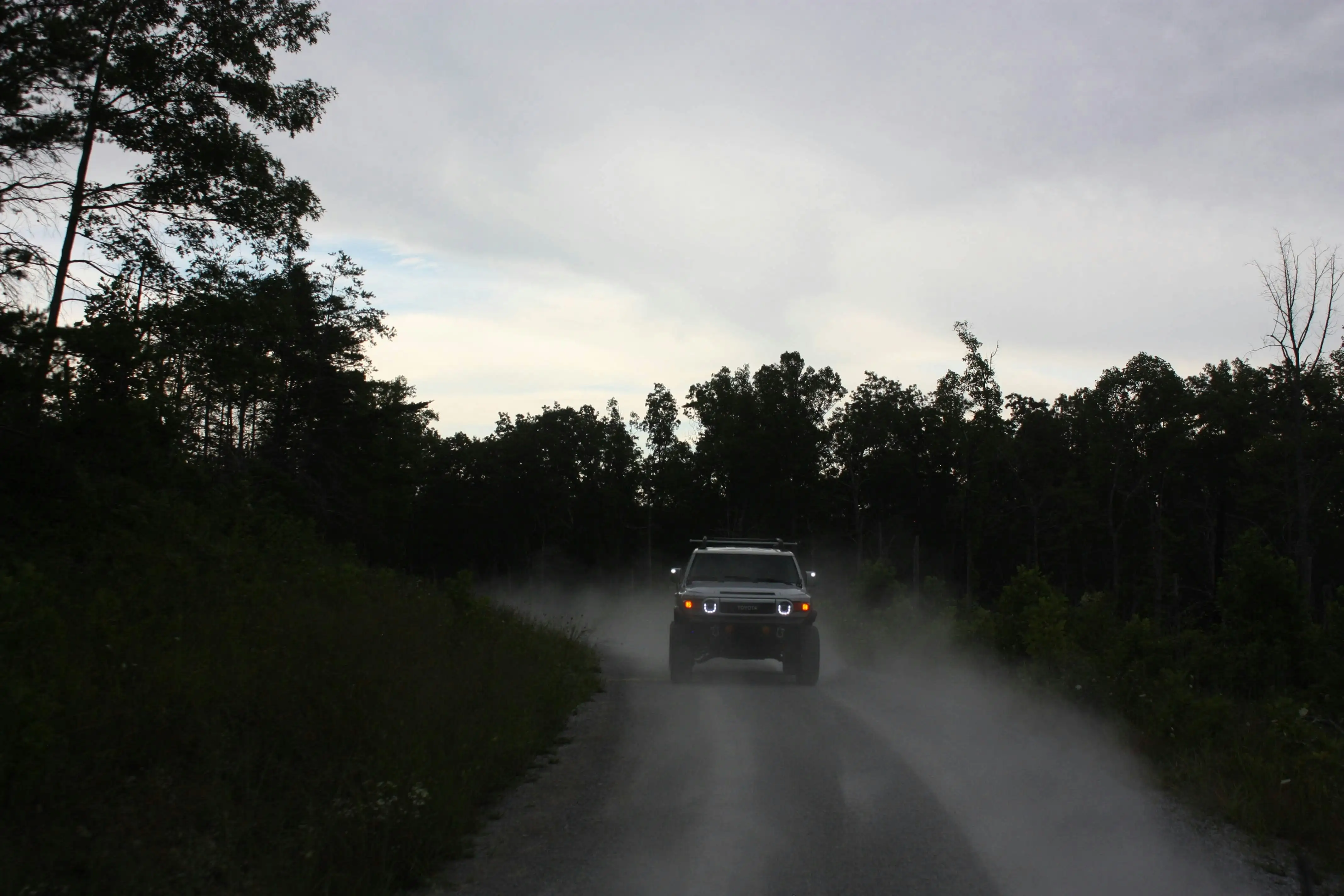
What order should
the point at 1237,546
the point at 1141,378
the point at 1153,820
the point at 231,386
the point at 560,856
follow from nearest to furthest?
the point at 560,856
the point at 1153,820
the point at 231,386
the point at 1237,546
the point at 1141,378

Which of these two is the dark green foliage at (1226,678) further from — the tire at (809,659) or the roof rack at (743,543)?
the roof rack at (743,543)

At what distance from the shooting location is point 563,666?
1603 cm

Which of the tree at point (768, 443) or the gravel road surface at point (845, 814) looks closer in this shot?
the gravel road surface at point (845, 814)

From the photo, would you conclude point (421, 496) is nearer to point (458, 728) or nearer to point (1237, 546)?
point (1237, 546)

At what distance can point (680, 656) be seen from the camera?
1630 cm

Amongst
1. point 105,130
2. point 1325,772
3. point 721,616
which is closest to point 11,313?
point 105,130

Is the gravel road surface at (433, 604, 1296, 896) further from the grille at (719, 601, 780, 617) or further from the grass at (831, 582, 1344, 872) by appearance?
the grille at (719, 601, 780, 617)

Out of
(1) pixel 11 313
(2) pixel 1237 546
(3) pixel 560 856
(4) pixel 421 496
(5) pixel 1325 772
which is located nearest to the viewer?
(3) pixel 560 856

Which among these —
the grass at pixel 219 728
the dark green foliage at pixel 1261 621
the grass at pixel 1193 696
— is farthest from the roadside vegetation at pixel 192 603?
the dark green foliage at pixel 1261 621

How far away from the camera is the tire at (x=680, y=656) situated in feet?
53.4

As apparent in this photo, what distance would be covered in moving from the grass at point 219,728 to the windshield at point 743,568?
477cm

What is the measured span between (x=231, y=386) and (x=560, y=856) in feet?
41.6

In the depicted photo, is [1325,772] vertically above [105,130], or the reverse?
[105,130]

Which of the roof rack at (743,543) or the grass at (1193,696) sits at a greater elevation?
the roof rack at (743,543)
